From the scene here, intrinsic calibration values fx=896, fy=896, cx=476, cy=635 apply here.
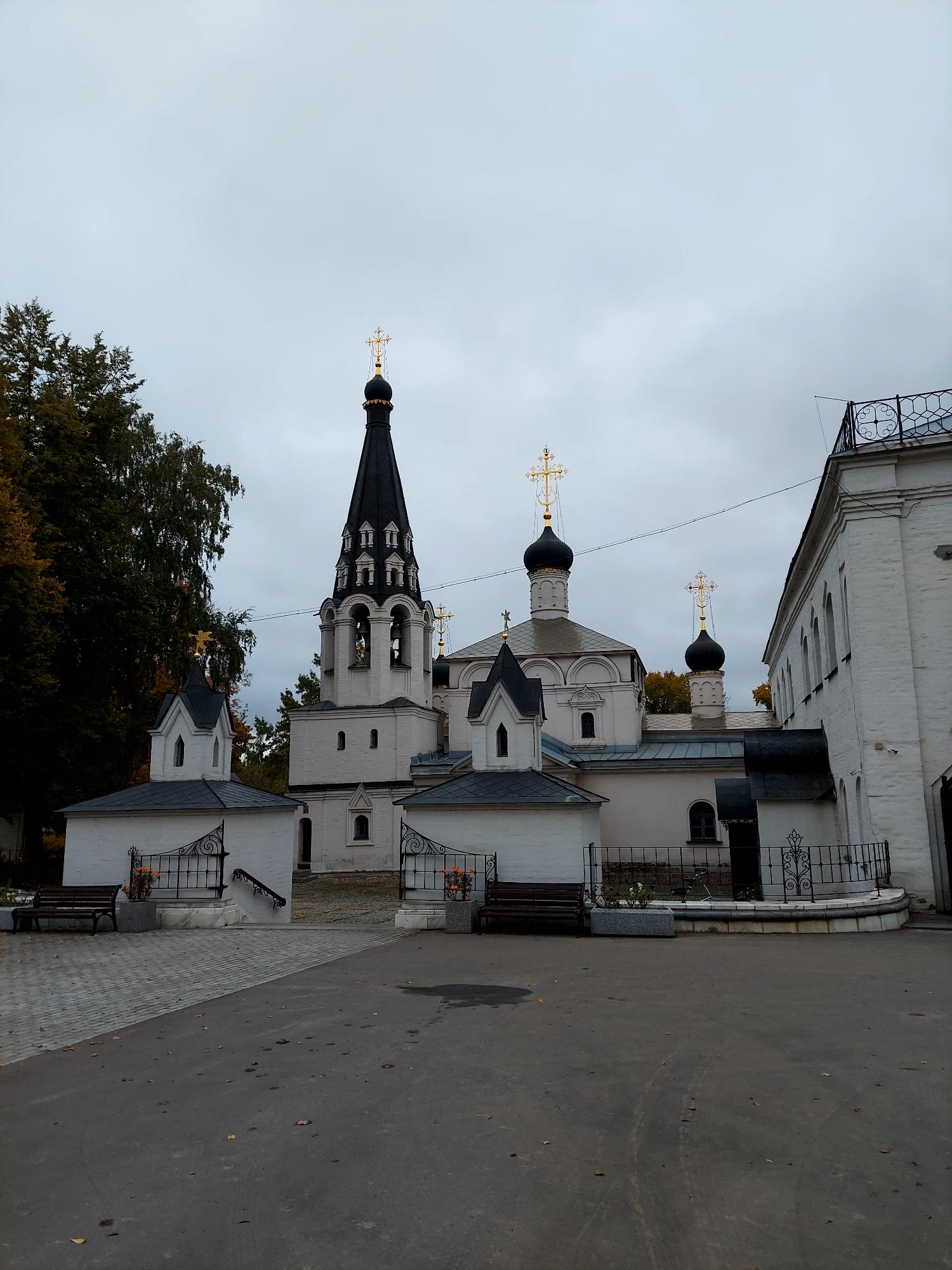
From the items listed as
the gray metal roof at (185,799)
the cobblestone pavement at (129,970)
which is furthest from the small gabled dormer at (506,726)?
the gray metal roof at (185,799)

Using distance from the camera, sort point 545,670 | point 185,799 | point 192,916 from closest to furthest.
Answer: point 192,916 < point 185,799 < point 545,670

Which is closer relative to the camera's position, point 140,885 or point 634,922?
point 634,922

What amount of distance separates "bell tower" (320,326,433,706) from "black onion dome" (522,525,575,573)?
557cm

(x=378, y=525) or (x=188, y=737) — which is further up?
(x=378, y=525)

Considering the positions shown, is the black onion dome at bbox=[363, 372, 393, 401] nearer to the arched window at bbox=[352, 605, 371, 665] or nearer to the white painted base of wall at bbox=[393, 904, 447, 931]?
the arched window at bbox=[352, 605, 371, 665]

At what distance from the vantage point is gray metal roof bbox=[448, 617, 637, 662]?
112 ft

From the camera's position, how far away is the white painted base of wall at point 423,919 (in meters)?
14.1

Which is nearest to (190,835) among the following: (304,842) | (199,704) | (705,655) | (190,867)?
(190,867)

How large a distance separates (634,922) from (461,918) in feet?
8.59

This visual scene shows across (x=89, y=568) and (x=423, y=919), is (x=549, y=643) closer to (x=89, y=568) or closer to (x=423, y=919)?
(x=89, y=568)

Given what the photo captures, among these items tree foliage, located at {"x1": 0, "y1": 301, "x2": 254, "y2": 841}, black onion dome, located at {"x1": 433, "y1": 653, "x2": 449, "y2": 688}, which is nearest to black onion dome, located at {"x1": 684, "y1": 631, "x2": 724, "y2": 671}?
black onion dome, located at {"x1": 433, "y1": 653, "x2": 449, "y2": 688}

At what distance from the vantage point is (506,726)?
1673 cm

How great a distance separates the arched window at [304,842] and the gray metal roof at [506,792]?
17.1 meters

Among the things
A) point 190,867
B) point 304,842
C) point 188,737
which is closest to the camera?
point 190,867
